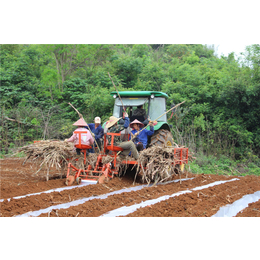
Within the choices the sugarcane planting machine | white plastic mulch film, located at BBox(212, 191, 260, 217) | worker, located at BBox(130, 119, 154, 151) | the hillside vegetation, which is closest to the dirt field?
white plastic mulch film, located at BBox(212, 191, 260, 217)

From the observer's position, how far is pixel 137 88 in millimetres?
16797

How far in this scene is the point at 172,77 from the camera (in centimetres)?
1619

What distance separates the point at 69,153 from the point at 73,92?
36.8 feet

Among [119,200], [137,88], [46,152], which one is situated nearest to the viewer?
[119,200]

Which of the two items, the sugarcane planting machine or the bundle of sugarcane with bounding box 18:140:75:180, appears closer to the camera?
the bundle of sugarcane with bounding box 18:140:75:180

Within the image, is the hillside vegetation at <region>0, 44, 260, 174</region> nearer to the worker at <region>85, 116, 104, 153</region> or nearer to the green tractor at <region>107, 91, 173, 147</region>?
the green tractor at <region>107, 91, 173, 147</region>

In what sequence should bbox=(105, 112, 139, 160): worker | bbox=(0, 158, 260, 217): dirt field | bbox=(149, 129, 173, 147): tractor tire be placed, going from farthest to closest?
bbox=(149, 129, 173, 147): tractor tire, bbox=(105, 112, 139, 160): worker, bbox=(0, 158, 260, 217): dirt field

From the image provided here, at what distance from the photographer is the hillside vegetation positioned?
42.5 ft

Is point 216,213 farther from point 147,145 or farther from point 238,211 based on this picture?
point 147,145

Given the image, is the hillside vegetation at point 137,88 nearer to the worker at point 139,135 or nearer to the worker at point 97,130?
the worker at point 139,135

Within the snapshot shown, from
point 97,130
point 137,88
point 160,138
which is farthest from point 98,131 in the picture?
point 137,88

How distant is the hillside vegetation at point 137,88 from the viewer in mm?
12953

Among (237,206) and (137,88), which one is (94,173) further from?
(137,88)

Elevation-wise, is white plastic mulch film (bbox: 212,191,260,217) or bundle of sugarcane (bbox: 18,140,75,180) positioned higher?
bundle of sugarcane (bbox: 18,140,75,180)
